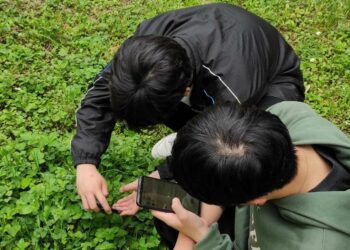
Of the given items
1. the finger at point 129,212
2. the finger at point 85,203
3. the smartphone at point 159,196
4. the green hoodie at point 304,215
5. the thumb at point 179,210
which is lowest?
the finger at point 129,212

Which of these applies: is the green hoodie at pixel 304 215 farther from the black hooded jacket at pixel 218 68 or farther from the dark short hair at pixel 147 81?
the dark short hair at pixel 147 81

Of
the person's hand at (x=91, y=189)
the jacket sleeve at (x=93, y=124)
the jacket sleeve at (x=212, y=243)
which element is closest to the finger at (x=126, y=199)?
the person's hand at (x=91, y=189)

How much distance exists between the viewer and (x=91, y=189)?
2455 millimetres

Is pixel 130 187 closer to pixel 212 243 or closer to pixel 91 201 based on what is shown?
pixel 91 201

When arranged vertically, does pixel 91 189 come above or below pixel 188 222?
below

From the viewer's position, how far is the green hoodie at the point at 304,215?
1.68 m

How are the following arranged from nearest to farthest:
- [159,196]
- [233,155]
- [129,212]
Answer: [233,155] → [159,196] → [129,212]

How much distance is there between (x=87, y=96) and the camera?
2568 mm

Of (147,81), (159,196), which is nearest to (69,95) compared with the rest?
(159,196)

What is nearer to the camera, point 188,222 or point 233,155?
point 233,155

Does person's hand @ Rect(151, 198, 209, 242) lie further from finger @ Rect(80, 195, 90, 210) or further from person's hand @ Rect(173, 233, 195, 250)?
finger @ Rect(80, 195, 90, 210)

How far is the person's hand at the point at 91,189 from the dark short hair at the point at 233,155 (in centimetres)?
97

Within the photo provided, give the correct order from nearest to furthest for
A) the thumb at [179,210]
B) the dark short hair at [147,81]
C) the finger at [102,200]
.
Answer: the dark short hair at [147,81] < the thumb at [179,210] < the finger at [102,200]

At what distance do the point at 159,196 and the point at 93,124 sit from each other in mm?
543
